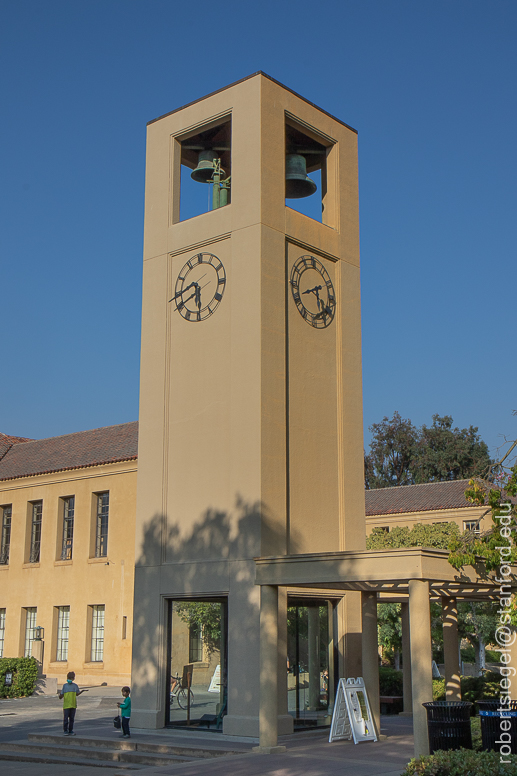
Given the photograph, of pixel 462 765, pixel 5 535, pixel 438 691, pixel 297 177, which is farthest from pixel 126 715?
pixel 5 535

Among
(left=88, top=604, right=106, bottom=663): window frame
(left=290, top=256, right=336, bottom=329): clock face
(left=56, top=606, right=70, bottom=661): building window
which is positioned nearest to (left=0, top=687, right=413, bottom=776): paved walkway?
(left=290, top=256, right=336, bottom=329): clock face

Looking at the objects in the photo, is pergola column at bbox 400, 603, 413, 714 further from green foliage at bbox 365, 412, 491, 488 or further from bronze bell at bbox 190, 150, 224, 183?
green foliage at bbox 365, 412, 491, 488

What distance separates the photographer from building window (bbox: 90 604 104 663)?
111ft

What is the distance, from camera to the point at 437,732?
1270 cm

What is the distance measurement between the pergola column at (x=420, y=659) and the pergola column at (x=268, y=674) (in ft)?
10.1

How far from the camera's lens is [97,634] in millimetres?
34219

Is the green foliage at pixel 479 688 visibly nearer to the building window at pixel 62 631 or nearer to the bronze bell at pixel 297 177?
the bronze bell at pixel 297 177

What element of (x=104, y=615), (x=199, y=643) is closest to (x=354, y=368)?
(x=199, y=643)

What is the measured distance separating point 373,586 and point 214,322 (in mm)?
7270

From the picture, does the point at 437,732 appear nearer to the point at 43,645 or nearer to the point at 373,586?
the point at 373,586

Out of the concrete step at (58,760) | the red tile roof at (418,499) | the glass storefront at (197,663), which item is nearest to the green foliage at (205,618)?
the glass storefront at (197,663)

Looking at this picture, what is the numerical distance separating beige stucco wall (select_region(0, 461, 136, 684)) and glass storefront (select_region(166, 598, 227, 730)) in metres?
14.4

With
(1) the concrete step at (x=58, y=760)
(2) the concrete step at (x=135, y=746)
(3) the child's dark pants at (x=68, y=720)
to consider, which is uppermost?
(3) the child's dark pants at (x=68, y=720)

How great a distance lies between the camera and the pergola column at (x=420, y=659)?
13289 millimetres
